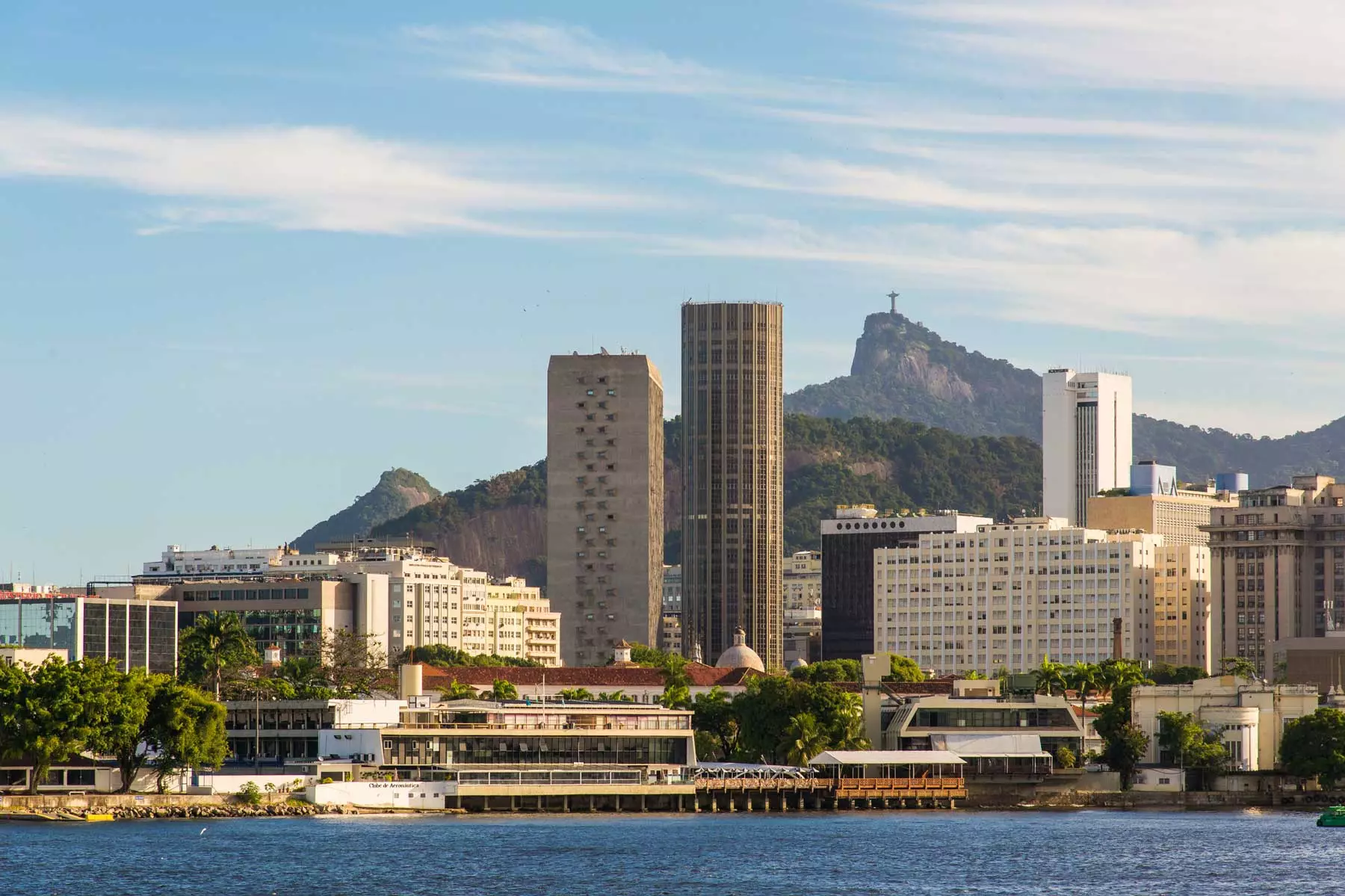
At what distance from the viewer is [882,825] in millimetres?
169125

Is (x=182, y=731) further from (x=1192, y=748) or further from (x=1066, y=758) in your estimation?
(x=1192, y=748)

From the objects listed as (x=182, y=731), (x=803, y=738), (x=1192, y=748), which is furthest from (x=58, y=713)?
(x=1192, y=748)

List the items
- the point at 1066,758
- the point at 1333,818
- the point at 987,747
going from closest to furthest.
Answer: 1. the point at 1333,818
2. the point at 987,747
3. the point at 1066,758

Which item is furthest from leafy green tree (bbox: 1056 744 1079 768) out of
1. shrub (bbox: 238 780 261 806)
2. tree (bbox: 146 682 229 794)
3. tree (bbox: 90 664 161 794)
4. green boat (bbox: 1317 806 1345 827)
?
tree (bbox: 90 664 161 794)

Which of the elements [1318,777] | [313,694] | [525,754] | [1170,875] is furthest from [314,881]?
[1318,777]

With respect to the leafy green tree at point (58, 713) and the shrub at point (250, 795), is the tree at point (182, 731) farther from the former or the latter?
the leafy green tree at point (58, 713)

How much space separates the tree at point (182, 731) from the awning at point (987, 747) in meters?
59.1

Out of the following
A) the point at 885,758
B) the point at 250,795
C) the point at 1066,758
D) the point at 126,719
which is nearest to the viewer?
the point at 126,719

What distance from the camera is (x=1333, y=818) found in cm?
17025

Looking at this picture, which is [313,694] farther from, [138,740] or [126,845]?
[126,845]

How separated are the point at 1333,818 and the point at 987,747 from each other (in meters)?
33.5

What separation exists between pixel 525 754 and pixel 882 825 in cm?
2783

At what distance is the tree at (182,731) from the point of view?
543 ft

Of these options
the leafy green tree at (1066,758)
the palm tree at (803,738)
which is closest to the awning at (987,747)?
the leafy green tree at (1066,758)
